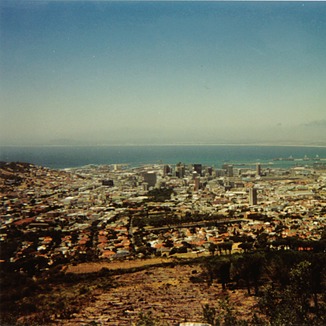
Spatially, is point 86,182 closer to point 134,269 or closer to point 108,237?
point 108,237

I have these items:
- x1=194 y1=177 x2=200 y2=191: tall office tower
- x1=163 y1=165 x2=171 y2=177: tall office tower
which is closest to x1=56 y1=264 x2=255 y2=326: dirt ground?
x1=194 y1=177 x2=200 y2=191: tall office tower

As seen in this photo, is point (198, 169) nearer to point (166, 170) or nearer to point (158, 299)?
point (166, 170)

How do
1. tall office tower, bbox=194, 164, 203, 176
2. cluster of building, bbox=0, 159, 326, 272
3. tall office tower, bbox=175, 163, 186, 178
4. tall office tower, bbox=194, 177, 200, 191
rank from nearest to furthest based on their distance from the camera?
cluster of building, bbox=0, 159, 326, 272, tall office tower, bbox=194, 177, 200, 191, tall office tower, bbox=175, 163, 186, 178, tall office tower, bbox=194, 164, 203, 176

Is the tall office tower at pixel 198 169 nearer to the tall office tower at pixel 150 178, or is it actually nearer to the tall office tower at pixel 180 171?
the tall office tower at pixel 180 171

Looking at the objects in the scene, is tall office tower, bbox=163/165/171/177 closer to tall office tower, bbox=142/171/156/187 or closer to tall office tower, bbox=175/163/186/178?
tall office tower, bbox=175/163/186/178

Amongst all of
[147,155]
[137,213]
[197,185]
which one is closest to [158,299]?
[137,213]

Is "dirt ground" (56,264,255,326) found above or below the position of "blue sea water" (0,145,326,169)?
below

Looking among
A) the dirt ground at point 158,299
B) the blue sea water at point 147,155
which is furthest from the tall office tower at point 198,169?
the dirt ground at point 158,299

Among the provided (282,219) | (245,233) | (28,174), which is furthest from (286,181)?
(28,174)

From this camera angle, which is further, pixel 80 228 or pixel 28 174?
pixel 28 174
